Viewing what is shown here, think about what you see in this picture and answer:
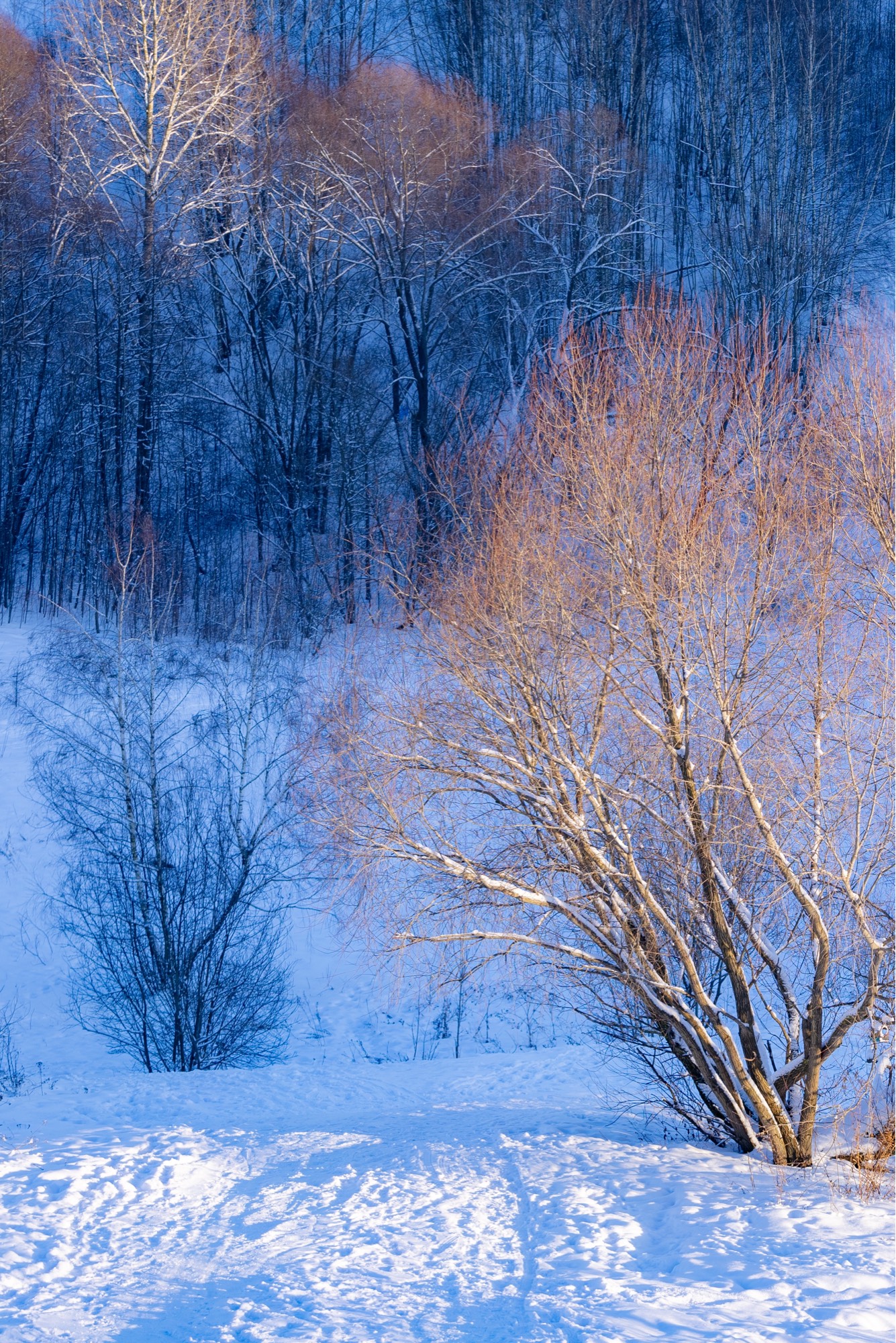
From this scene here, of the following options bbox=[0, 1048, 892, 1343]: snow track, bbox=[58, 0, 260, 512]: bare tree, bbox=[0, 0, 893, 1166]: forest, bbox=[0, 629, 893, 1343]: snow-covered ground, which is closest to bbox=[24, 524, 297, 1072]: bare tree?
bbox=[0, 0, 893, 1166]: forest

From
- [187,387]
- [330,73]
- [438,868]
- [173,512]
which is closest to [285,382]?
[187,387]

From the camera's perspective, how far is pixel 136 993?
15.1 meters

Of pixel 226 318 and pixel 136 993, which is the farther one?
pixel 226 318

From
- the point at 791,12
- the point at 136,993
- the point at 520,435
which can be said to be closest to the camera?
the point at 520,435

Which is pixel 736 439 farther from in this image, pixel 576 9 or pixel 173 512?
pixel 576 9

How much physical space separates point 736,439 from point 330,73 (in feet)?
94.2

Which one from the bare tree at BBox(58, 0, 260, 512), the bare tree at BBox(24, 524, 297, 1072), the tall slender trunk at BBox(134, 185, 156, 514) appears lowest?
the bare tree at BBox(24, 524, 297, 1072)

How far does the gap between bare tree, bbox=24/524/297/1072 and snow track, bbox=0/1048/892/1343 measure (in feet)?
14.1

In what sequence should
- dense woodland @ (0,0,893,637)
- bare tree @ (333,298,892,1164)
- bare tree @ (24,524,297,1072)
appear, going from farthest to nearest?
dense woodland @ (0,0,893,637), bare tree @ (24,524,297,1072), bare tree @ (333,298,892,1164)

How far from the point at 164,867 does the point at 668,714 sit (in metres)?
9.30

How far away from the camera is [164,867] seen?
49.7 feet

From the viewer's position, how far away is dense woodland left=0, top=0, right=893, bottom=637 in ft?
76.7

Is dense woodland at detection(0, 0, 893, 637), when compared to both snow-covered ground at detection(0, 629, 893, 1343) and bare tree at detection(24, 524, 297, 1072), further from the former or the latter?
snow-covered ground at detection(0, 629, 893, 1343)

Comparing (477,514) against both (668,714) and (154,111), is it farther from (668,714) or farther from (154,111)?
(154,111)
